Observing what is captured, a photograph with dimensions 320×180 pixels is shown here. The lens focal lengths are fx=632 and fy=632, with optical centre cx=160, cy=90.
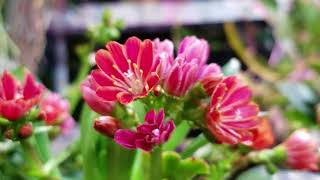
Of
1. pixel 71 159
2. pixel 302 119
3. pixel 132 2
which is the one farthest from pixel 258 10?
pixel 71 159

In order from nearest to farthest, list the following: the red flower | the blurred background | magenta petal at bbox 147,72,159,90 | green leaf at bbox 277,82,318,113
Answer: magenta petal at bbox 147,72,159,90 → the red flower → the blurred background → green leaf at bbox 277,82,318,113

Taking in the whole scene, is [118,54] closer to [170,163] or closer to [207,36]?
[170,163]

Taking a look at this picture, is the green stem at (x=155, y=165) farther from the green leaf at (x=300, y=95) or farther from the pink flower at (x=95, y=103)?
the green leaf at (x=300, y=95)

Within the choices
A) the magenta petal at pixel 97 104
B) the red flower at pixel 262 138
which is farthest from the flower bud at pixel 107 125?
the red flower at pixel 262 138

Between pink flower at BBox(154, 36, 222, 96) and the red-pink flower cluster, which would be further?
the red-pink flower cluster

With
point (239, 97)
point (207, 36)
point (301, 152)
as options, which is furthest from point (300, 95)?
point (207, 36)

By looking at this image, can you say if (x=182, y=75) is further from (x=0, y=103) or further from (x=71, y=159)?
(x=71, y=159)

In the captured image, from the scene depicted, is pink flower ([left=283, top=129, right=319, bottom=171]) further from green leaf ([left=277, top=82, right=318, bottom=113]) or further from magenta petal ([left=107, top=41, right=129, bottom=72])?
green leaf ([left=277, top=82, right=318, bottom=113])

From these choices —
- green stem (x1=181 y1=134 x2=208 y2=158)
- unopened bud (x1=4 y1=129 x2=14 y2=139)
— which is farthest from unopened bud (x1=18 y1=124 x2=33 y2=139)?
green stem (x1=181 y1=134 x2=208 y2=158)
